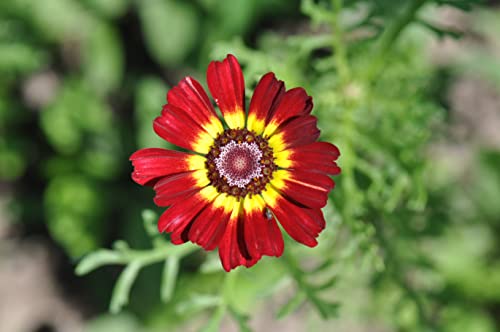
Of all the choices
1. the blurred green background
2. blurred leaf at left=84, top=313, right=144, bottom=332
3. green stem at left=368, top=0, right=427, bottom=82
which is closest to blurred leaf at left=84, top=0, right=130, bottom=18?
the blurred green background

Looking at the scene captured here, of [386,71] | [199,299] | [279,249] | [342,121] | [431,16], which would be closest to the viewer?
[279,249]

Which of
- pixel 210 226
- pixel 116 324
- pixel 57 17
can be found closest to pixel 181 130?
pixel 210 226

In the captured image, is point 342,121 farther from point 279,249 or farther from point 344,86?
point 279,249

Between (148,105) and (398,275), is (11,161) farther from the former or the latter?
(398,275)

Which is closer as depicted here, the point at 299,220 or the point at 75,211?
the point at 299,220

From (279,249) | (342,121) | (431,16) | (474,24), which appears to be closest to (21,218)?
(342,121)

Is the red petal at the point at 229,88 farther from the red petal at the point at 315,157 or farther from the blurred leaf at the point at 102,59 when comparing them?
the blurred leaf at the point at 102,59
